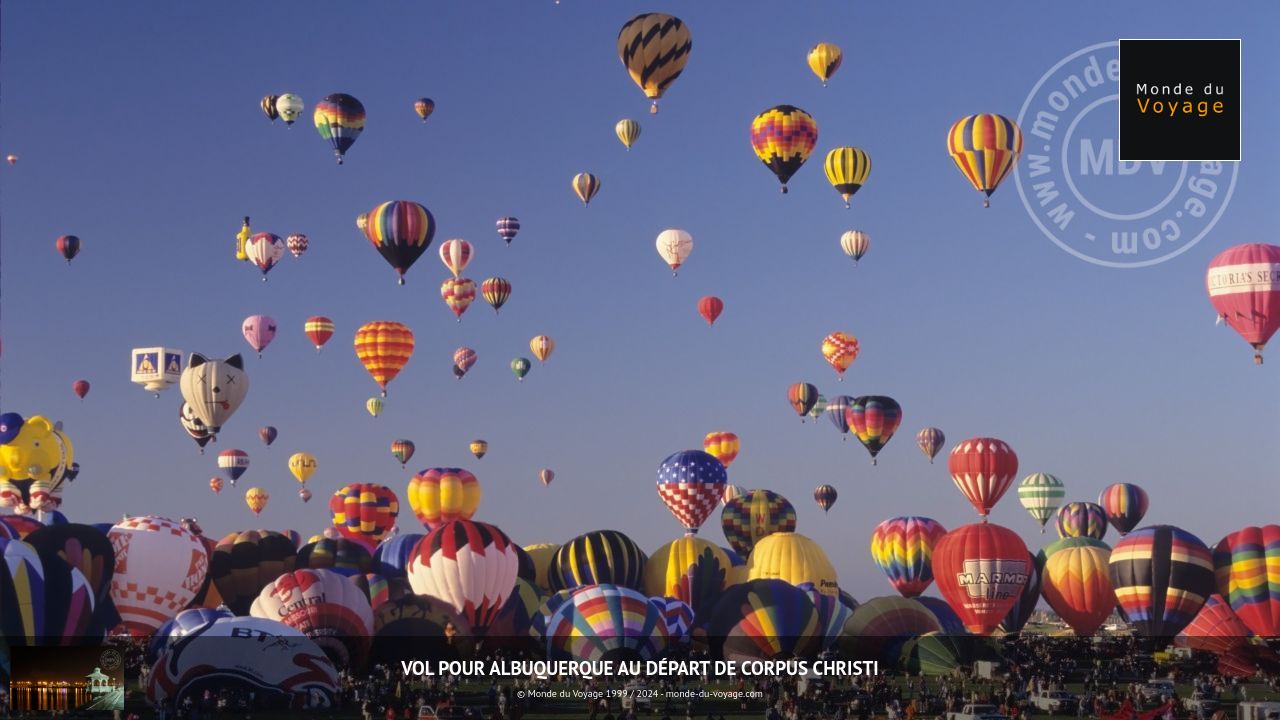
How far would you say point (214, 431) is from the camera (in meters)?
52.9

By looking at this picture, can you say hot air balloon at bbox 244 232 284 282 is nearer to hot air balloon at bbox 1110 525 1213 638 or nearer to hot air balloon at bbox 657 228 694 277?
hot air balloon at bbox 657 228 694 277

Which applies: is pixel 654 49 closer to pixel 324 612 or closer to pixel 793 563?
pixel 793 563

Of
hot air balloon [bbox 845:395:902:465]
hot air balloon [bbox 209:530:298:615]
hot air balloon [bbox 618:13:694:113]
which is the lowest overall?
hot air balloon [bbox 209:530:298:615]

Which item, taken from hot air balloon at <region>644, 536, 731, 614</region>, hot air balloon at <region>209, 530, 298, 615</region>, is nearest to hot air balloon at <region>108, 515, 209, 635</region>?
hot air balloon at <region>209, 530, 298, 615</region>

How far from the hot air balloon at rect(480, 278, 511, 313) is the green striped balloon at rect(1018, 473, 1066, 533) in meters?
21.1

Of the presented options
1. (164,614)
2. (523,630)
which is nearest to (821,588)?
(523,630)

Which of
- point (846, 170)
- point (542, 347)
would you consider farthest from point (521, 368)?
point (846, 170)

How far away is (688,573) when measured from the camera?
156 ft

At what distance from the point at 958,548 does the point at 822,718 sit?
1733 cm

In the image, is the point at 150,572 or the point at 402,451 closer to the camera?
the point at 150,572

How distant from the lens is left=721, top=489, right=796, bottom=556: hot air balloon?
56438 millimetres

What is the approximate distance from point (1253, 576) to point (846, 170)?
58.8 ft

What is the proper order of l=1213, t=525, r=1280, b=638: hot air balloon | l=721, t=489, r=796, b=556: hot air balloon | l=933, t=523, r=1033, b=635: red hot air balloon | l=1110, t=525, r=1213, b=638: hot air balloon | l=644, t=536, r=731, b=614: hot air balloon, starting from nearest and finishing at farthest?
l=1213, t=525, r=1280, b=638: hot air balloon, l=1110, t=525, r=1213, b=638: hot air balloon, l=933, t=523, r=1033, b=635: red hot air balloon, l=644, t=536, r=731, b=614: hot air balloon, l=721, t=489, r=796, b=556: hot air balloon

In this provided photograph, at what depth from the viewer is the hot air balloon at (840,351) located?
64562mm
